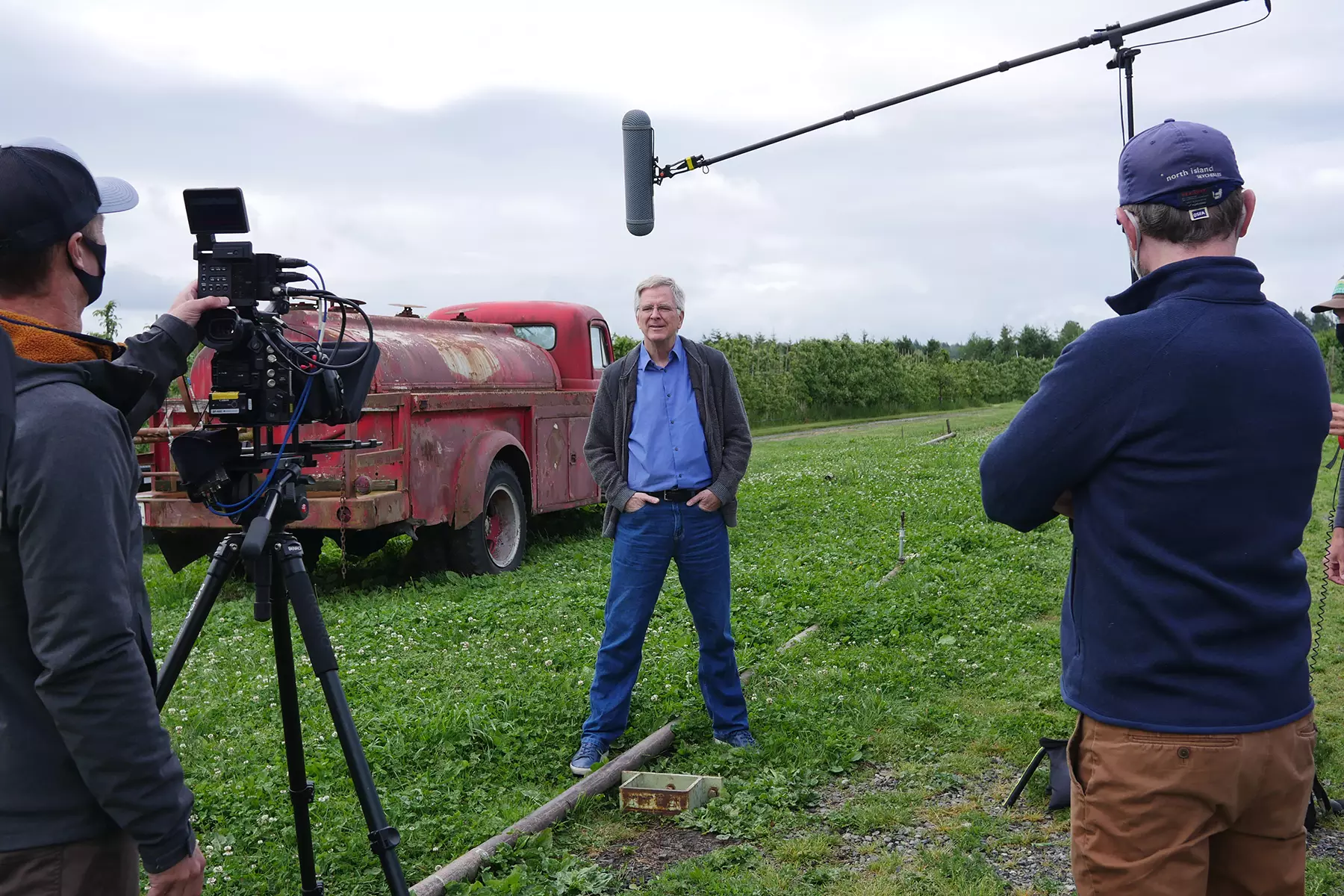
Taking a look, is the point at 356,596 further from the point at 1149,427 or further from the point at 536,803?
the point at 1149,427

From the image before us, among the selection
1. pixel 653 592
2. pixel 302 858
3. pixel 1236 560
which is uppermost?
pixel 1236 560

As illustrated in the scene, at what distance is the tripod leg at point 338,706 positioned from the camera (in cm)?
299

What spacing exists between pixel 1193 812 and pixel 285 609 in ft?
8.18

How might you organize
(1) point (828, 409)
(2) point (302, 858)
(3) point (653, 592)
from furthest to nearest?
(1) point (828, 409) < (3) point (653, 592) < (2) point (302, 858)

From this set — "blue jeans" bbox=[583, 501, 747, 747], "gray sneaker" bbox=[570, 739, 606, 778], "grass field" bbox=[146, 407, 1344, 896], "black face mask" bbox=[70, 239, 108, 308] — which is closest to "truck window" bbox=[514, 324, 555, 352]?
"grass field" bbox=[146, 407, 1344, 896]

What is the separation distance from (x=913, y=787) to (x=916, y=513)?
830 cm

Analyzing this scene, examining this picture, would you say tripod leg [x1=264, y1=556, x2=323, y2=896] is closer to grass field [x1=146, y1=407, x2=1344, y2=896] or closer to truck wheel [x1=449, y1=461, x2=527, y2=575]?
grass field [x1=146, y1=407, x2=1344, y2=896]

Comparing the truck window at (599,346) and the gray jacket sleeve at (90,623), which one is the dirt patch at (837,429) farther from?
the gray jacket sleeve at (90,623)

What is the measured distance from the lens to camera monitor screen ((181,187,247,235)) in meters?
3.13

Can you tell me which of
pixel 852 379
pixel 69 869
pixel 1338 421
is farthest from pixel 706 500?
pixel 852 379

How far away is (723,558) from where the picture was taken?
17.9 feet

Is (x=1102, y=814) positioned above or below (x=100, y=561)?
below

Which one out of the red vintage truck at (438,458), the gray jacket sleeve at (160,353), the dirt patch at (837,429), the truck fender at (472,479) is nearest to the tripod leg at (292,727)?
the gray jacket sleeve at (160,353)

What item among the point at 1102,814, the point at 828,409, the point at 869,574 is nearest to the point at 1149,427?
the point at 1102,814
